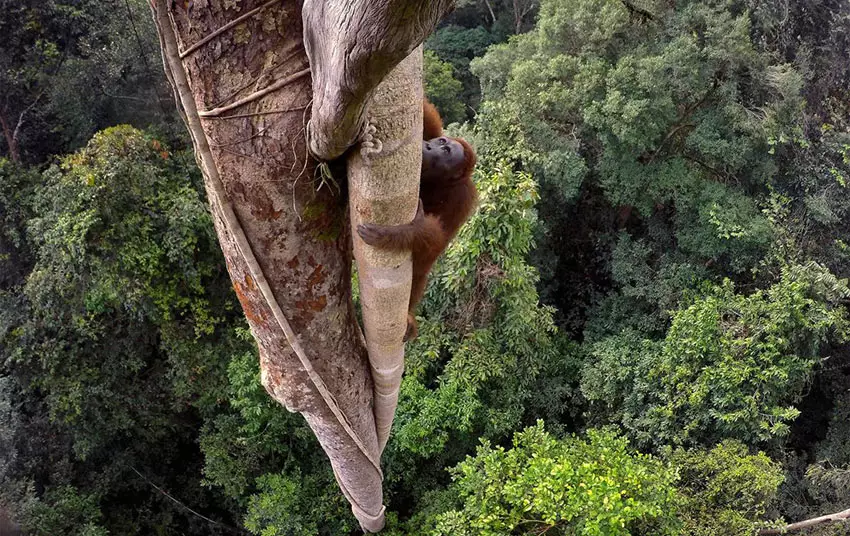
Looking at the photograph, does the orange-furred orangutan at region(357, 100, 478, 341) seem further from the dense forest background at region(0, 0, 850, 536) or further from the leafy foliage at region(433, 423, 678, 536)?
the dense forest background at region(0, 0, 850, 536)

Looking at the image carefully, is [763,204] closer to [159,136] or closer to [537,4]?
[537,4]

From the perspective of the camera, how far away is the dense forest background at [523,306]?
4980mm

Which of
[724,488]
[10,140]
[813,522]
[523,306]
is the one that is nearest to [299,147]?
[523,306]

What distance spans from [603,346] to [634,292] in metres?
0.88

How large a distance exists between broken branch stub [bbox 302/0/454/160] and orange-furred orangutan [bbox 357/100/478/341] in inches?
13.6

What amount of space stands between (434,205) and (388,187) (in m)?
0.70

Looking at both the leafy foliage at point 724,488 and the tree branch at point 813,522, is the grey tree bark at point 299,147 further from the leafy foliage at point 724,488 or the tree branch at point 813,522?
the tree branch at point 813,522

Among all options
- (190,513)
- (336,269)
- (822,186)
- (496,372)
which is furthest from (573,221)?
(336,269)

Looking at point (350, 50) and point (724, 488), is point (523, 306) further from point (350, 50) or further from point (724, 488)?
point (350, 50)

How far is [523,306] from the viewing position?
5.37 metres

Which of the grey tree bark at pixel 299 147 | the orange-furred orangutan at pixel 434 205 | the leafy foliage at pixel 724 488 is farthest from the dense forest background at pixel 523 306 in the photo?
the grey tree bark at pixel 299 147

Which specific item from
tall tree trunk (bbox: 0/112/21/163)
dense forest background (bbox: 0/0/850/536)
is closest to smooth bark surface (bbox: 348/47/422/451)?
dense forest background (bbox: 0/0/850/536)

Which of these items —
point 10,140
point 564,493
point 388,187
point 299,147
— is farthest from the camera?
point 10,140

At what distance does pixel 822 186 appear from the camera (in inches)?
254
